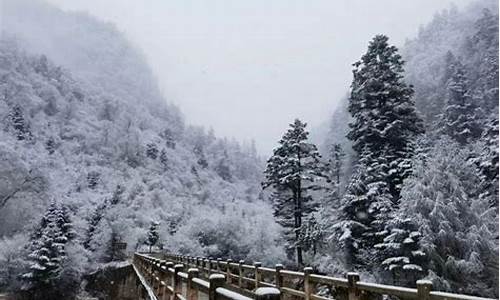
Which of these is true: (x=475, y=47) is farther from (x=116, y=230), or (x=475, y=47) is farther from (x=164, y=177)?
(x=164, y=177)

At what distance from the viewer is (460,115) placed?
3294cm

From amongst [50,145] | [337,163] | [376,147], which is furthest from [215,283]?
[50,145]

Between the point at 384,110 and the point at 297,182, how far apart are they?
808cm

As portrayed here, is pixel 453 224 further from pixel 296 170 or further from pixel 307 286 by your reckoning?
pixel 296 170

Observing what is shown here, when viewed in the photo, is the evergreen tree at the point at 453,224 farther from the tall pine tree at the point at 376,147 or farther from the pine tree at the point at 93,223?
the pine tree at the point at 93,223

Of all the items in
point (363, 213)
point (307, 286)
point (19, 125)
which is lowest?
point (307, 286)

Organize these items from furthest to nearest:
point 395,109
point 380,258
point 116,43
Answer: point 116,43
point 395,109
point 380,258

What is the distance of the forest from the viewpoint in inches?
674

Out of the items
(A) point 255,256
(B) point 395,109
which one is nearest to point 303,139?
(B) point 395,109

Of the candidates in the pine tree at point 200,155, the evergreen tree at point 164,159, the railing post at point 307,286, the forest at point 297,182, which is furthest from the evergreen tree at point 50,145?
the railing post at point 307,286

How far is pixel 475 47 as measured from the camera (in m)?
53.6

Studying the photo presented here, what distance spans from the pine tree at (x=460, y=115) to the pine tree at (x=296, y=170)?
1009cm

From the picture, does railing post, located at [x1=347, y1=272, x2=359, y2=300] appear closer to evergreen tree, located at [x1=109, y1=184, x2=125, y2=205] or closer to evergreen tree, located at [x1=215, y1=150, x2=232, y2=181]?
evergreen tree, located at [x1=109, y1=184, x2=125, y2=205]

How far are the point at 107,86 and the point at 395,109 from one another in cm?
14066
